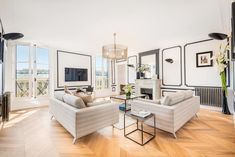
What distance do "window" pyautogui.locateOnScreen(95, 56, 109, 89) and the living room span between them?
2.34 meters

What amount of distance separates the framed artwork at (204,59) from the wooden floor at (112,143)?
204 centimetres

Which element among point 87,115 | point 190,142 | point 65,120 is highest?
point 87,115

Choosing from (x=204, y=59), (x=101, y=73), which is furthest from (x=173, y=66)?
(x=101, y=73)

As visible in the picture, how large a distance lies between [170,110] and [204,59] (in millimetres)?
3060

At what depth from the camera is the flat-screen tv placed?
227 inches

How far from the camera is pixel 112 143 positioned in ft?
7.13

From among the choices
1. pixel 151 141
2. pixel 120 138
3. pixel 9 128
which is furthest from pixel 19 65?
pixel 151 141

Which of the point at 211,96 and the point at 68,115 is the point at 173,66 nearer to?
the point at 211,96

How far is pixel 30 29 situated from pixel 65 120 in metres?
2.57

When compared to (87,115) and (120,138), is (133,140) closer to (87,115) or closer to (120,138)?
(120,138)

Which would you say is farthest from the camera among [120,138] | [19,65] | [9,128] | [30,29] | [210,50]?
[19,65]

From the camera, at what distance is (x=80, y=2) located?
2178 mm

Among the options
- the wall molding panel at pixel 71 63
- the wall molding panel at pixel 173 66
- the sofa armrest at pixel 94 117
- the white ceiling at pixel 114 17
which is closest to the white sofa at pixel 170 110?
the sofa armrest at pixel 94 117

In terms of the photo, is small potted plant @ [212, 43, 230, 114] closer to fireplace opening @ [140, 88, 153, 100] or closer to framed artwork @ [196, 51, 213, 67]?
framed artwork @ [196, 51, 213, 67]
